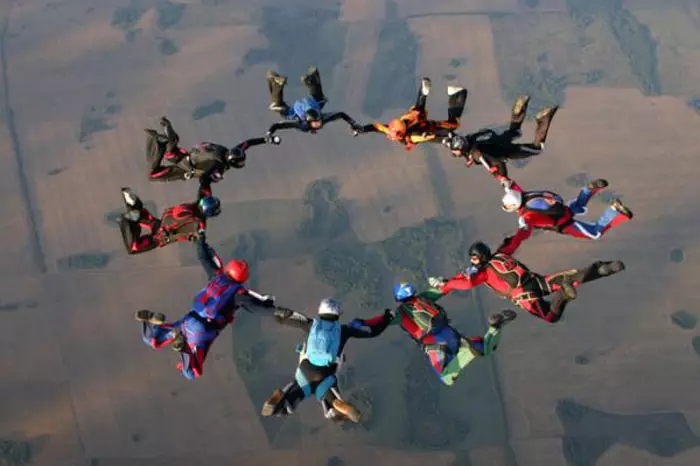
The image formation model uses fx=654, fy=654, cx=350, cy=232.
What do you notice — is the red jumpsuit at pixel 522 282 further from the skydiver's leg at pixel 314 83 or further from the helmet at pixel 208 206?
the skydiver's leg at pixel 314 83

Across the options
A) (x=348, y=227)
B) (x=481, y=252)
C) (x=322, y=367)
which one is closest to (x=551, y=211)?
(x=481, y=252)

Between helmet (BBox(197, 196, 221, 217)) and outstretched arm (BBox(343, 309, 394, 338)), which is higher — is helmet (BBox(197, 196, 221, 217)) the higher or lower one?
the higher one

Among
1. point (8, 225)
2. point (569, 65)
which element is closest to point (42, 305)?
point (8, 225)

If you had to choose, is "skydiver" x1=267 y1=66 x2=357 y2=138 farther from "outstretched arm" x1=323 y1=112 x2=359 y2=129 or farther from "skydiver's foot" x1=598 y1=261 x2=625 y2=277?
"skydiver's foot" x1=598 y1=261 x2=625 y2=277

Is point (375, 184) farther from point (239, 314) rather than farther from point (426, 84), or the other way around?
point (426, 84)

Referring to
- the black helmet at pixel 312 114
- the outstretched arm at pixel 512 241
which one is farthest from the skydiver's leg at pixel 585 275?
the black helmet at pixel 312 114

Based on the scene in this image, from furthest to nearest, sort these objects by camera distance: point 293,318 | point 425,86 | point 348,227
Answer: point 348,227 < point 425,86 < point 293,318

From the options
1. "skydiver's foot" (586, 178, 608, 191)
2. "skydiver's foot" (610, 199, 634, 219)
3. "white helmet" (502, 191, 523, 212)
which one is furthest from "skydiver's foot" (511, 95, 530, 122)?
"skydiver's foot" (610, 199, 634, 219)

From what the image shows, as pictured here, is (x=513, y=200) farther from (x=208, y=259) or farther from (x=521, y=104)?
(x=208, y=259)
